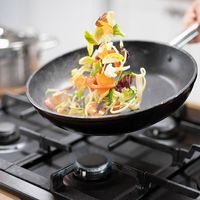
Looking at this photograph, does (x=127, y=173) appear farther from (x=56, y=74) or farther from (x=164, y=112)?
(x=56, y=74)

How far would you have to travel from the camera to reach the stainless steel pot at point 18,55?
1.15 m

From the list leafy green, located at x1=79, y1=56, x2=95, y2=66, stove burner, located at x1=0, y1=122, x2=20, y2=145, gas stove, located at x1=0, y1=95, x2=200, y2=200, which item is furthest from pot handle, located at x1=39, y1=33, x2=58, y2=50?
leafy green, located at x1=79, y1=56, x2=95, y2=66

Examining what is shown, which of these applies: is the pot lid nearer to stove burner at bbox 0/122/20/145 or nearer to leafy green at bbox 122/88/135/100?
stove burner at bbox 0/122/20/145

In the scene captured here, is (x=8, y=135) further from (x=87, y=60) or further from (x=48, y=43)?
(x=48, y=43)

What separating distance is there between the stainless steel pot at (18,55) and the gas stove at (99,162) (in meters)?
0.13

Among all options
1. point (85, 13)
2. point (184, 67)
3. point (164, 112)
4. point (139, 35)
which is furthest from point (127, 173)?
point (85, 13)

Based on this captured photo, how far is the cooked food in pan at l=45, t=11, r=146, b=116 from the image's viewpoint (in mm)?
807

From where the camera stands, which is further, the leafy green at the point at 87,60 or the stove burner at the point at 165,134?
the stove burner at the point at 165,134

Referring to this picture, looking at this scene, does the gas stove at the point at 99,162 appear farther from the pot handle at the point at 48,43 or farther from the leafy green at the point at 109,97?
the pot handle at the point at 48,43

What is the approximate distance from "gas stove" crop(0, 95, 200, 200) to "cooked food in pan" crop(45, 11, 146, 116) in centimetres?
9

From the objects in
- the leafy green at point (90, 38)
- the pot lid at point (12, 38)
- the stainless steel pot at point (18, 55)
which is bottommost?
the stainless steel pot at point (18, 55)

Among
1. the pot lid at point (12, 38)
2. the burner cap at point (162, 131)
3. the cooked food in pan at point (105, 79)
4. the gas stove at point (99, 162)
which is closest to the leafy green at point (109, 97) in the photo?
the cooked food in pan at point (105, 79)

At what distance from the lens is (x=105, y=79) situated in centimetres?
80

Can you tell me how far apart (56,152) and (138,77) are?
0.24 meters
